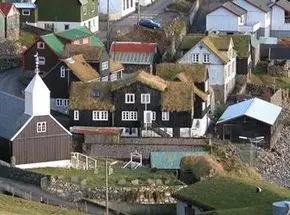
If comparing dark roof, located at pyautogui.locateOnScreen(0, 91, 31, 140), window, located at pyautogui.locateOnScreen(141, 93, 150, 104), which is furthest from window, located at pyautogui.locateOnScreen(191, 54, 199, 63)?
dark roof, located at pyautogui.locateOnScreen(0, 91, 31, 140)

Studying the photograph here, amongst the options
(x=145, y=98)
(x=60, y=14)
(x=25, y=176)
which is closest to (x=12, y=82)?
(x=145, y=98)

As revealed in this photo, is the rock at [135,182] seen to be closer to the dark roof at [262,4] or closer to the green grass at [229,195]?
the green grass at [229,195]

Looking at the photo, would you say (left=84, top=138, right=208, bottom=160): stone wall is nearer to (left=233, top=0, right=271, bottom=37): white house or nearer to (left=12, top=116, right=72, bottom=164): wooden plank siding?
(left=12, top=116, right=72, bottom=164): wooden plank siding

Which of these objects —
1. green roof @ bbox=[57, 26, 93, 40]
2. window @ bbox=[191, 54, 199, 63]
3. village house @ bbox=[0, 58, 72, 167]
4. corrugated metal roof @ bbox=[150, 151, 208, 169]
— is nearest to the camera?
village house @ bbox=[0, 58, 72, 167]

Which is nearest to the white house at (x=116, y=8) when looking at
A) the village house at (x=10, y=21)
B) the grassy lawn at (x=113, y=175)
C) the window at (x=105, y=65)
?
the village house at (x=10, y=21)

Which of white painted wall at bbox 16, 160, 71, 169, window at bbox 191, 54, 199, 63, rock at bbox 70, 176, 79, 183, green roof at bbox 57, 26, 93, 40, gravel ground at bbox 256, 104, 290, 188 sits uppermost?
green roof at bbox 57, 26, 93, 40

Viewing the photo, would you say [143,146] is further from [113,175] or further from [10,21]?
[10,21]

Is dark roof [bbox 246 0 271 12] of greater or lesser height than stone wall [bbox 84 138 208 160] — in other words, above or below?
above

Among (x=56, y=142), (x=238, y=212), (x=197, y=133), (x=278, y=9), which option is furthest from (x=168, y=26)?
(x=238, y=212)
